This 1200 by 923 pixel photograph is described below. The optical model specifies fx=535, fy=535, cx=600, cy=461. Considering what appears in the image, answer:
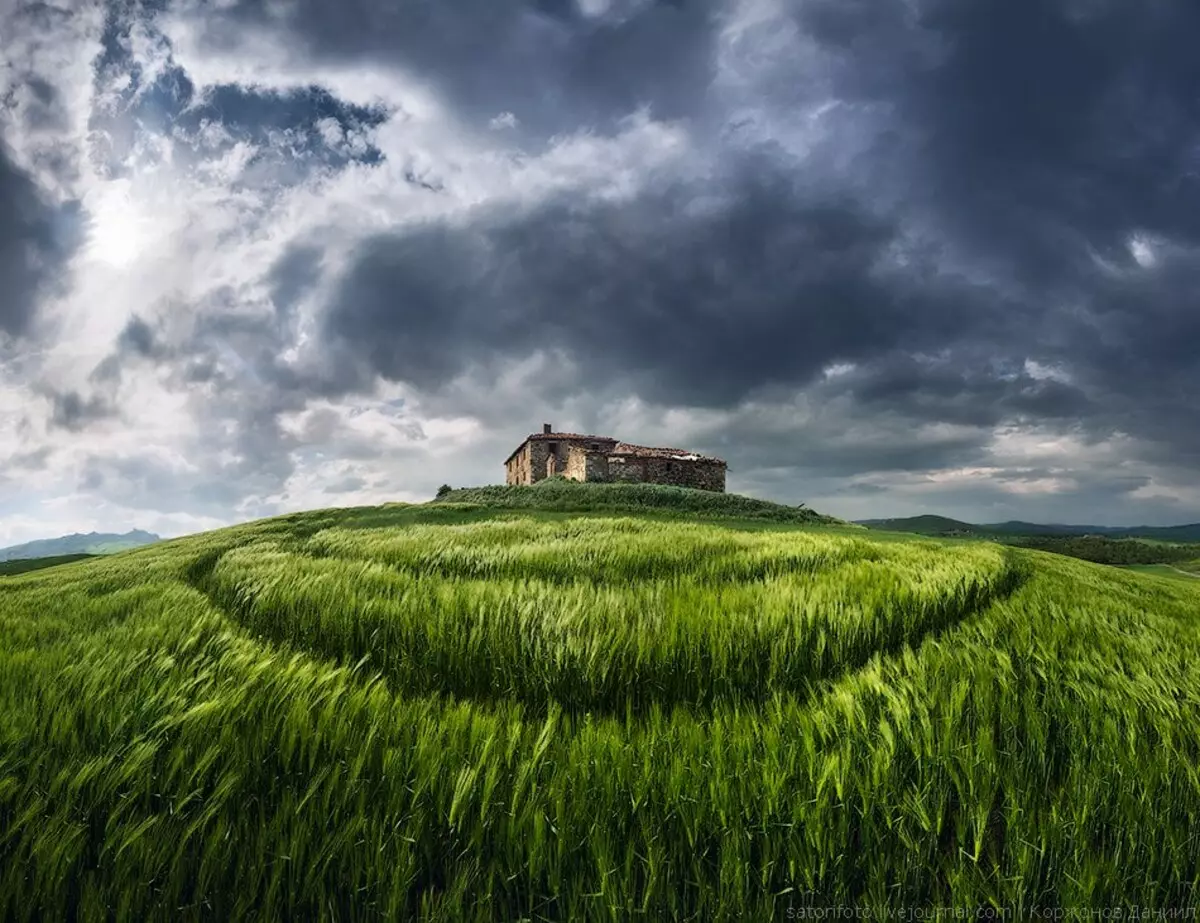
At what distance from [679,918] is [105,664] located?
268 cm

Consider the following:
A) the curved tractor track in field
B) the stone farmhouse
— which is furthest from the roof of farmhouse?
the curved tractor track in field

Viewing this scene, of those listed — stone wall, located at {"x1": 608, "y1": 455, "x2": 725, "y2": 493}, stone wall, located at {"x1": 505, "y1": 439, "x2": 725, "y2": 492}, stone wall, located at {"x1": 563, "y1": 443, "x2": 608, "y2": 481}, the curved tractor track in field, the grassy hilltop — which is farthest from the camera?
stone wall, located at {"x1": 608, "y1": 455, "x2": 725, "y2": 493}

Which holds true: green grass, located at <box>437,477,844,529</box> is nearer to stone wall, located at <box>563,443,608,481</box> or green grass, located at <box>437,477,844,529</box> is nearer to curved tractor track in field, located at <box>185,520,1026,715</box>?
stone wall, located at <box>563,443,608,481</box>

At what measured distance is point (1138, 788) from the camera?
5.37 feet

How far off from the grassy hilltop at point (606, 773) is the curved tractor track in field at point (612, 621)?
3 cm

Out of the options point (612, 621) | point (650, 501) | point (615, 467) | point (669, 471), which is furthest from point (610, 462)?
point (612, 621)

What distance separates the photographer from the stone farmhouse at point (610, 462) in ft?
169

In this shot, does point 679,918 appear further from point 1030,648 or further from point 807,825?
point 1030,648

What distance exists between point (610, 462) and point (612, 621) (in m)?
48.6

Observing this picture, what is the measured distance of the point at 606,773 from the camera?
1654 mm

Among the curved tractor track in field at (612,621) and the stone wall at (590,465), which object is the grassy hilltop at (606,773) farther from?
the stone wall at (590,465)

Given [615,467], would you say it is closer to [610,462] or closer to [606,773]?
[610,462]

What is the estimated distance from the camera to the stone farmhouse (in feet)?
169

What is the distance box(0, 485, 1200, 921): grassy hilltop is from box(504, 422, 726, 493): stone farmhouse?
1843 inches
